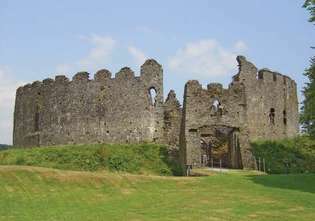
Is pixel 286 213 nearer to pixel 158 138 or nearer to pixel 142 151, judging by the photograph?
pixel 142 151

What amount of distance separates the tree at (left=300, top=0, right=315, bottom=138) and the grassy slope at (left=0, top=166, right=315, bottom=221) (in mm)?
2690

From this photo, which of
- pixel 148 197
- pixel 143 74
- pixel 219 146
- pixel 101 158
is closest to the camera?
pixel 148 197

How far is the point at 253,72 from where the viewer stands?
142ft

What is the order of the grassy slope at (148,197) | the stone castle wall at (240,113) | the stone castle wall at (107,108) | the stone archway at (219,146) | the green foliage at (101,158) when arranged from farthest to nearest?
the stone castle wall at (107,108)
the stone archway at (219,146)
the stone castle wall at (240,113)
the green foliage at (101,158)
the grassy slope at (148,197)

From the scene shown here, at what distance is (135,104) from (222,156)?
8000 mm

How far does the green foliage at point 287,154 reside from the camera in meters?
37.7

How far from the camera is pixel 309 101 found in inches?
1131

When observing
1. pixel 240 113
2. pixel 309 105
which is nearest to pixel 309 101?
pixel 309 105

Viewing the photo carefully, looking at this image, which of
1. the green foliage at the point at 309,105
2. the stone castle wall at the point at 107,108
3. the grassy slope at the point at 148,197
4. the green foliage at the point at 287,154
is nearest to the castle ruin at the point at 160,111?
the stone castle wall at the point at 107,108

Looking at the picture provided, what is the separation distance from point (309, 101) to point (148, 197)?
1101 cm

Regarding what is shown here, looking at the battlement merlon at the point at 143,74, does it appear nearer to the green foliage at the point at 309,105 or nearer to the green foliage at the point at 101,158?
the green foliage at the point at 101,158

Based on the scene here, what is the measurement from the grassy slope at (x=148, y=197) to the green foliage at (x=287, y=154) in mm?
8526

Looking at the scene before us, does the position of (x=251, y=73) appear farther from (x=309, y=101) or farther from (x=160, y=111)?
(x=309, y=101)

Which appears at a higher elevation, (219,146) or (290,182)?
(219,146)
